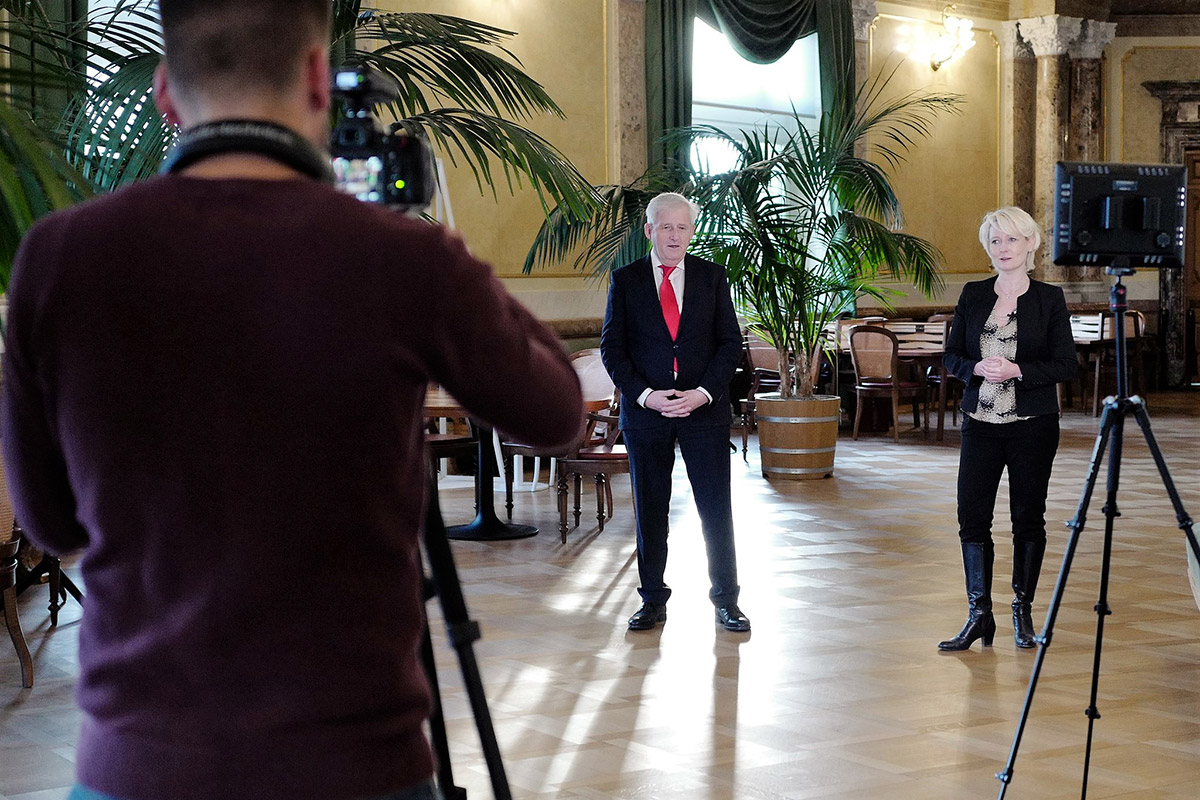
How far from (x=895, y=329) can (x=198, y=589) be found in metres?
11.5

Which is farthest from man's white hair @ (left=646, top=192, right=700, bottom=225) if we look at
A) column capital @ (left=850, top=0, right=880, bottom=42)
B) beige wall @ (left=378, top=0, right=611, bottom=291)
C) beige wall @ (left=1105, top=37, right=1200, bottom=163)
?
beige wall @ (left=1105, top=37, right=1200, bottom=163)

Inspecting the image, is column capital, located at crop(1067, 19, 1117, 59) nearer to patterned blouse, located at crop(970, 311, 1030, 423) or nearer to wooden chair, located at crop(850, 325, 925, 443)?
wooden chair, located at crop(850, 325, 925, 443)

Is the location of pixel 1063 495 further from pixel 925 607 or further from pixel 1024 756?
pixel 1024 756

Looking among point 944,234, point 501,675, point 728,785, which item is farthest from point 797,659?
point 944,234

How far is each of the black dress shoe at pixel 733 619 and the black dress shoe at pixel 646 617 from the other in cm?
21

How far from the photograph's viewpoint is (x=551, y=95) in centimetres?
1061

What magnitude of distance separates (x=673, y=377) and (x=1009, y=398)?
109cm

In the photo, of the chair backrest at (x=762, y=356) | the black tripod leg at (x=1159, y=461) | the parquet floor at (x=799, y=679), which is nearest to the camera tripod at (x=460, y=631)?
the parquet floor at (x=799, y=679)

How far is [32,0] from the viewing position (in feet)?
10.4

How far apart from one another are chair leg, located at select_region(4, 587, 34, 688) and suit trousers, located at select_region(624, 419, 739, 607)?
194cm

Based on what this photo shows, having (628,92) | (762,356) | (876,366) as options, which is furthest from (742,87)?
(876,366)

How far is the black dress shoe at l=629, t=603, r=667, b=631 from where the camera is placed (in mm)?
4672

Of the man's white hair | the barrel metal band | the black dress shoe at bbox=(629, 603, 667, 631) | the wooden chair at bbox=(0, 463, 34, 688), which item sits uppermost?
the man's white hair

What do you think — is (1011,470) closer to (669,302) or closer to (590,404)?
(669,302)
